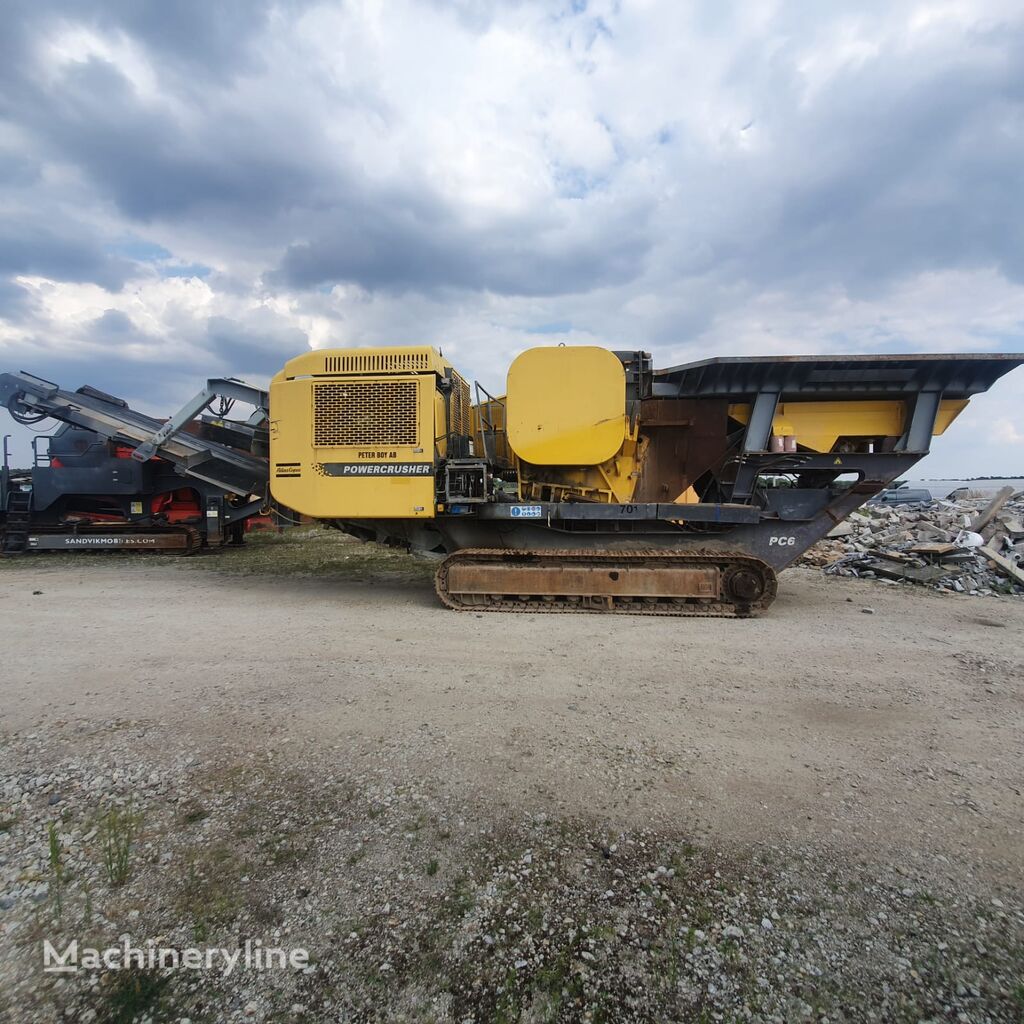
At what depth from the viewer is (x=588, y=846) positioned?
7.57ft

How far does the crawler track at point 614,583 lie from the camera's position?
260 inches

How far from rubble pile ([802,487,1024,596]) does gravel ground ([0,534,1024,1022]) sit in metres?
4.19

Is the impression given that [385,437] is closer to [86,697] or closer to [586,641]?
[586,641]

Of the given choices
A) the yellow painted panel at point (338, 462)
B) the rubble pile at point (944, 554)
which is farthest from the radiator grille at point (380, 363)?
the rubble pile at point (944, 554)

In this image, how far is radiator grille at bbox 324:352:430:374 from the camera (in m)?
7.15

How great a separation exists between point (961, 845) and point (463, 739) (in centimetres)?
242

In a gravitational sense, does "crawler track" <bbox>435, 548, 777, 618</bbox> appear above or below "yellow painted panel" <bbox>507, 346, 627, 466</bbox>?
below

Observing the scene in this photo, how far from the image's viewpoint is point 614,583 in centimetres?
668

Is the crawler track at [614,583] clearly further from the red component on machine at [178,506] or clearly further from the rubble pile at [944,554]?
the red component on machine at [178,506]

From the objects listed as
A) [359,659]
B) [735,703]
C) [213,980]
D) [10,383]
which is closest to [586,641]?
[735,703]

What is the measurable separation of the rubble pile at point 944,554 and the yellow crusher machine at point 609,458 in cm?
269

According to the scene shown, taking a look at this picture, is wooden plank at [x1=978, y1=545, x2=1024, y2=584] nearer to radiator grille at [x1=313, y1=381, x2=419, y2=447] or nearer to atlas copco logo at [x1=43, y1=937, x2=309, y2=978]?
radiator grille at [x1=313, y1=381, x2=419, y2=447]

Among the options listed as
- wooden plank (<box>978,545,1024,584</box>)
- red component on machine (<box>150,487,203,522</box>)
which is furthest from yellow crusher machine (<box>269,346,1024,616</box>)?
red component on machine (<box>150,487,203,522</box>)

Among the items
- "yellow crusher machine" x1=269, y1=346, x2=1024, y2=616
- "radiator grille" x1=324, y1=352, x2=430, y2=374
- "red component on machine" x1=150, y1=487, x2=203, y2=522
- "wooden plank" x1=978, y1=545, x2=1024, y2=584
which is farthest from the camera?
A: "red component on machine" x1=150, y1=487, x2=203, y2=522
